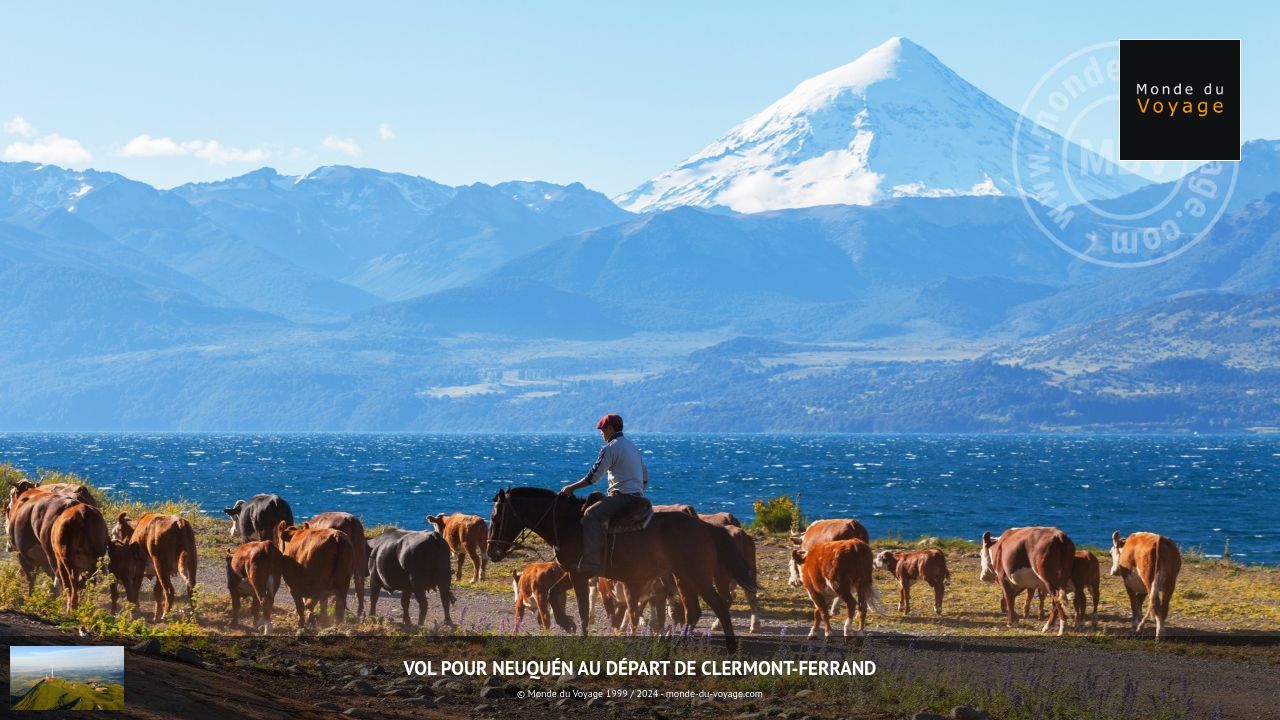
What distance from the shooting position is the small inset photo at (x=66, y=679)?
10719 mm

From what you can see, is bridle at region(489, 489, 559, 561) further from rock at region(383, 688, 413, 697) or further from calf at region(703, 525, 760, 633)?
rock at region(383, 688, 413, 697)

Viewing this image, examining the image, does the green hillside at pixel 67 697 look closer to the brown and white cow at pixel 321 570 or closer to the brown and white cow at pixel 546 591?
the brown and white cow at pixel 321 570

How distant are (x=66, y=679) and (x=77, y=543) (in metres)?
10.3

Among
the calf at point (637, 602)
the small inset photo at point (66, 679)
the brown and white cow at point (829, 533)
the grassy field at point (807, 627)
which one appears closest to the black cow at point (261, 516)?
the grassy field at point (807, 627)

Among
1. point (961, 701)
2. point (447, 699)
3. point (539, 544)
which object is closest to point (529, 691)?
point (447, 699)

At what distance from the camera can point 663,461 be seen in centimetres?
16125

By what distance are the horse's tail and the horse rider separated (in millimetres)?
1324

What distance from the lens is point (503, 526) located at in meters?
19.8

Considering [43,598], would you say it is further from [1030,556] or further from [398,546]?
[1030,556]

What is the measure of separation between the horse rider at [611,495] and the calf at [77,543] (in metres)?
6.61

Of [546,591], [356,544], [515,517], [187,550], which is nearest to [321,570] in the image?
[356,544]

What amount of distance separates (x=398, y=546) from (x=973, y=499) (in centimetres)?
7685

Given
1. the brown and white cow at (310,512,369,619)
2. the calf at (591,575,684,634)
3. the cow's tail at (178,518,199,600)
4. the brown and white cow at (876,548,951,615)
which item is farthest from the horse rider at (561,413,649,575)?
the brown and white cow at (876,548,951,615)

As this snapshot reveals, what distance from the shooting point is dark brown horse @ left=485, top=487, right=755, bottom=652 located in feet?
63.0
